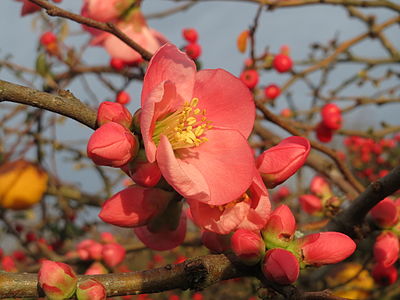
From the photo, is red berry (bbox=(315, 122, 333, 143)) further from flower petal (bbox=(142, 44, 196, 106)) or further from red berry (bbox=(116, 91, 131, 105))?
flower petal (bbox=(142, 44, 196, 106))

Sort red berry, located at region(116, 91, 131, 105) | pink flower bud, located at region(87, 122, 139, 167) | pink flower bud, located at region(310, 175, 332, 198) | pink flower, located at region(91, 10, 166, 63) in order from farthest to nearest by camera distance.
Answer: red berry, located at region(116, 91, 131, 105)
pink flower, located at region(91, 10, 166, 63)
pink flower bud, located at region(310, 175, 332, 198)
pink flower bud, located at region(87, 122, 139, 167)

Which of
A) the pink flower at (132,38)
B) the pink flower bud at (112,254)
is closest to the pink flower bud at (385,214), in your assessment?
the pink flower bud at (112,254)

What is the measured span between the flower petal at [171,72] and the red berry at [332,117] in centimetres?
126

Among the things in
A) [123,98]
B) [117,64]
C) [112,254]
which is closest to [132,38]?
[117,64]

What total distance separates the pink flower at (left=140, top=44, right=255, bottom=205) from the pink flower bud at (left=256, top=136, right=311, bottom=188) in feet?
0.11

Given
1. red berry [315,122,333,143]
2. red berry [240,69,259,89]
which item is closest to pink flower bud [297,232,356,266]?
red berry [240,69,259,89]

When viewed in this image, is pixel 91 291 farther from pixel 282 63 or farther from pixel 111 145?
pixel 282 63

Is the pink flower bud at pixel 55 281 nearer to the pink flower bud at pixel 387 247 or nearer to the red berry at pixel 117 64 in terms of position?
the pink flower bud at pixel 387 247

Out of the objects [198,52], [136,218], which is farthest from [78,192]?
[136,218]

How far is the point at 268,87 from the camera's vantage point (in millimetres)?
1908

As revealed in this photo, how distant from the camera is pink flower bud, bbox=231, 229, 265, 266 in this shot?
58cm

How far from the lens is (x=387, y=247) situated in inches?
32.4

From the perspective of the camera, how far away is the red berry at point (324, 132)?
184 cm

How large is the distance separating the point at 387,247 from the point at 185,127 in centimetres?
43
